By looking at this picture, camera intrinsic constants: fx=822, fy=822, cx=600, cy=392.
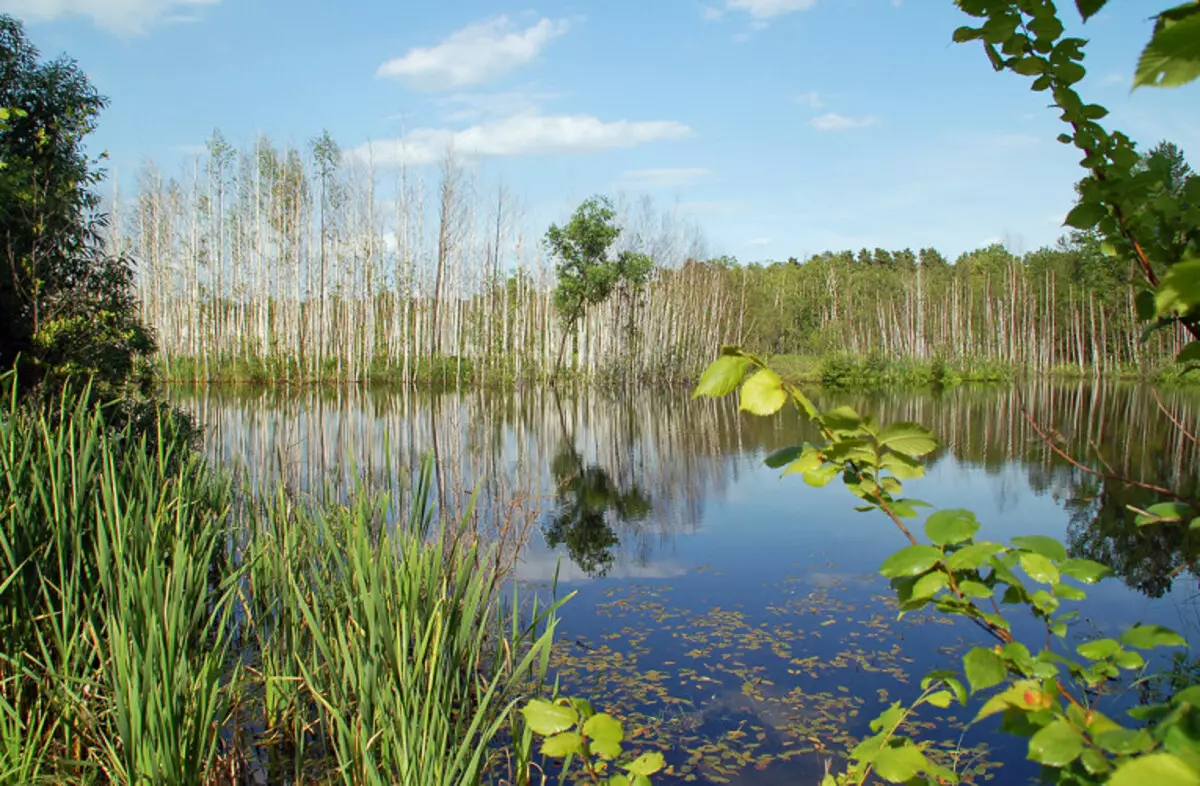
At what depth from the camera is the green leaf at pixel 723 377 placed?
1044 millimetres

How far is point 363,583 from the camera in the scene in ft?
9.73

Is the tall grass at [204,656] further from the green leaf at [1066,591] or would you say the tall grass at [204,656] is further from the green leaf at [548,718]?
the green leaf at [1066,591]

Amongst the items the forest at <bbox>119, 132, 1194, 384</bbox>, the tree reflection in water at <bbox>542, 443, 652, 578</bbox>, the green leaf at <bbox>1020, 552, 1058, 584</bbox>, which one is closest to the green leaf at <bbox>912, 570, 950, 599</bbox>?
the green leaf at <bbox>1020, 552, 1058, 584</bbox>

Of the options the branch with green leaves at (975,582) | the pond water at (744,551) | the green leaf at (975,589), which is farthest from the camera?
the pond water at (744,551)

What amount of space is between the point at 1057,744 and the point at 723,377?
549 millimetres

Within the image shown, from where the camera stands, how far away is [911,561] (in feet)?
3.45

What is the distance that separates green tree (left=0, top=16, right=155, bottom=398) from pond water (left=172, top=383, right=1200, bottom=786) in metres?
2.16

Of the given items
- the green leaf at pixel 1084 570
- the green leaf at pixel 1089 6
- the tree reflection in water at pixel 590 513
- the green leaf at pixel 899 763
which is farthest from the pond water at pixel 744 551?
the green leaf at pixel 1089 6

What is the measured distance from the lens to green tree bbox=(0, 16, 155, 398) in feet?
26.7

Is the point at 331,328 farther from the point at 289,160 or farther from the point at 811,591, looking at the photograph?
the point at 811,591

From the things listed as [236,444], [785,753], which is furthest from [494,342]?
[785,753]

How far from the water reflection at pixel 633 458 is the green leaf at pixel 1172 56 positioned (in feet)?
8.46

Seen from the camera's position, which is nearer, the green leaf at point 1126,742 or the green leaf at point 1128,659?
the green leaf at point 1126,742

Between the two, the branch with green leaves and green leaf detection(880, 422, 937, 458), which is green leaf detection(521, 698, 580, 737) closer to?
the branch with green leaves
